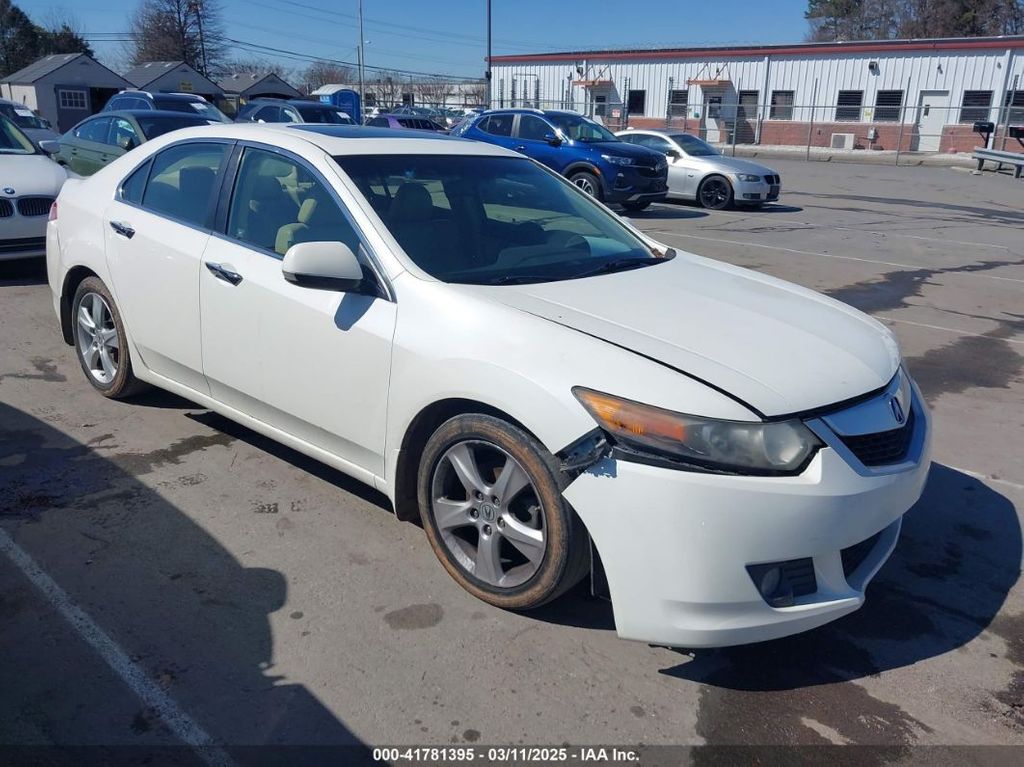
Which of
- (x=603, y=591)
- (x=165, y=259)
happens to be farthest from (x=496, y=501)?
(x=165, y=259)

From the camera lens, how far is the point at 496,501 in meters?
3.15

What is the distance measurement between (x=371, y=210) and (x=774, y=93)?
4624 centimetres

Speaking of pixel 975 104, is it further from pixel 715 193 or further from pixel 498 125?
pixel 498 125

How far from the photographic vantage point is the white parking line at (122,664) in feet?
8.46

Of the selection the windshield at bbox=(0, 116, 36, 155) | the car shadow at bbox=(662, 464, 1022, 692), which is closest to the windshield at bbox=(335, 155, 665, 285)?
the car shadow at bbox=(662, 464, 1022, 692)

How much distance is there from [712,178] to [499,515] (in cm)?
1530

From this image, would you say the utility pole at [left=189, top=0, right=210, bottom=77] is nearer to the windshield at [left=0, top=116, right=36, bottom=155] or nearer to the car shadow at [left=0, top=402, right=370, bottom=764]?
the windshield at [left=0, top=116, right=36, bottom=155]

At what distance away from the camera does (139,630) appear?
10.1 feet

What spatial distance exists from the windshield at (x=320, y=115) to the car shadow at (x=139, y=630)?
18211 millimetres

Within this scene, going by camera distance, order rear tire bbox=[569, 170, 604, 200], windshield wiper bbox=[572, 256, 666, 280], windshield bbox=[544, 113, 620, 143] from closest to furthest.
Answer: windshield wiper bbox=[572, 256, 666, 280] → rear tire bbox=[569, 170, 604, 200] → windshield bbox=[544, 113, 620, 143]

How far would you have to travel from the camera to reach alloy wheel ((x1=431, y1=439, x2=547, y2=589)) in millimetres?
3064

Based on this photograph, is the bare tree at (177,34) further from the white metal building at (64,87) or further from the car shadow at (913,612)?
the car shadow at (913,612)

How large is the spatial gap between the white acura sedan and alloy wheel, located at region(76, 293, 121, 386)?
0.10m

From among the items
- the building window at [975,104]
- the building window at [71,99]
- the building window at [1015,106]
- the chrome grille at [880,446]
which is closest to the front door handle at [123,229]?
the chrome grille at [880,446]
